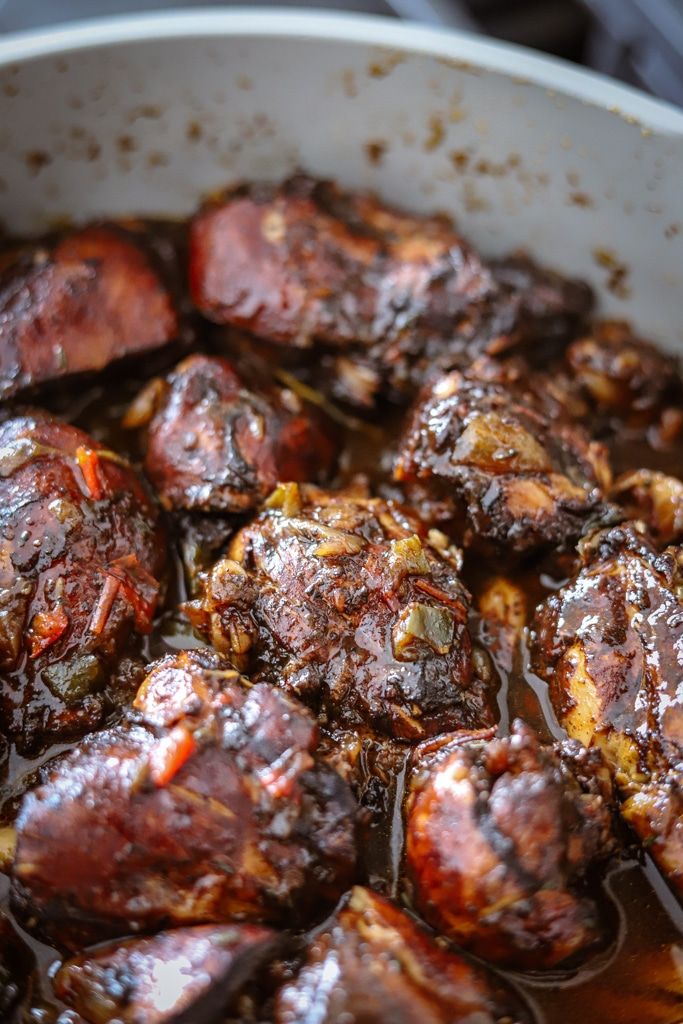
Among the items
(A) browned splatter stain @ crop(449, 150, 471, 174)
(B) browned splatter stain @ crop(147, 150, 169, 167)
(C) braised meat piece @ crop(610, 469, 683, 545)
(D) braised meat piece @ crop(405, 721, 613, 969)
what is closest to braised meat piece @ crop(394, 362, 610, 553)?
(C) braised meat piece @ crop(610, 469, 683, 545)

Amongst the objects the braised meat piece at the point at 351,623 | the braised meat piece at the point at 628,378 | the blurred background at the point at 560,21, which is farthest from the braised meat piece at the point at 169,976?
the blurred background at the point at 560,21

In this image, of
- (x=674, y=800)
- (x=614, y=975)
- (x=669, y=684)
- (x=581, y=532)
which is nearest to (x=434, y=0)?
(x=581, y=532)

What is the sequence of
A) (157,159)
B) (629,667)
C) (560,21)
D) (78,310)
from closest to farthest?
(629,667)
(78,310)
(157,159)
(560,21)

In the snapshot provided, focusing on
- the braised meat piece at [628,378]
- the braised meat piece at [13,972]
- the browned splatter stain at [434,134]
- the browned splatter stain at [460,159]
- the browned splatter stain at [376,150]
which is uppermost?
the browned splatter stain at [434,134]

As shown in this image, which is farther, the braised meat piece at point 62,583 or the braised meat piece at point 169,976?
the braised meat piece at point 62,583

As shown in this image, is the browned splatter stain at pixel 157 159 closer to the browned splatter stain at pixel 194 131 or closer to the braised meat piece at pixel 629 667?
the browned splatter stain at pixel 194 131

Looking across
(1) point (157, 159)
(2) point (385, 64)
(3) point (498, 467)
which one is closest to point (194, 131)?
(1) point (157, 159)

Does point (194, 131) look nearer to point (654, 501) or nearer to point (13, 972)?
point (654, 501)
